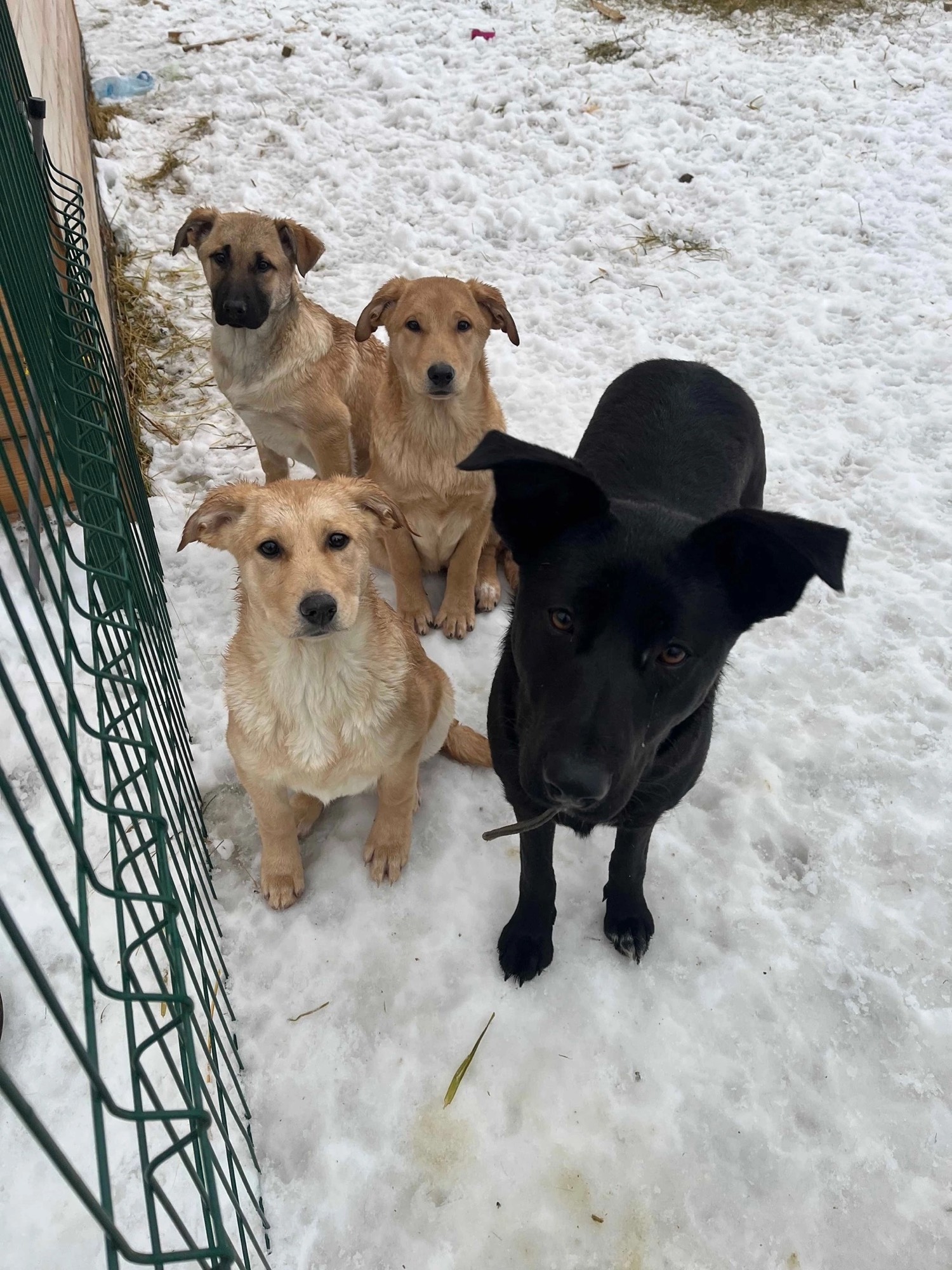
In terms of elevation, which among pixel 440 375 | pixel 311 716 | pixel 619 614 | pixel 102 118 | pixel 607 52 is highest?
pixel 607 52

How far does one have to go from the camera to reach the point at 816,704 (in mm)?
3949

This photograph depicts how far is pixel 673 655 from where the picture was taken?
6.86 ft

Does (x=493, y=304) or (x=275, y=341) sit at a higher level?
(x=493, y=304)

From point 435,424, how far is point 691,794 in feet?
7.58

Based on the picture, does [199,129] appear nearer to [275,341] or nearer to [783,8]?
[275,341]

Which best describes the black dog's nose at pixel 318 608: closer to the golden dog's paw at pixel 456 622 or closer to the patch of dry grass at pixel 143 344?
the golden dog's paw at pixel 456 622

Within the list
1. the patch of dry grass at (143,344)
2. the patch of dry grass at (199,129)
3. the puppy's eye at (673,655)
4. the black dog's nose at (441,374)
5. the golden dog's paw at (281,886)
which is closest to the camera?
the puppy's eye at (673,655)

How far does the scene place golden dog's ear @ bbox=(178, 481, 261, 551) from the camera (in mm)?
2871

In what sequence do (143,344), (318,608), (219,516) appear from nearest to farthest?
(318,608) < (219,516) < (143,344)

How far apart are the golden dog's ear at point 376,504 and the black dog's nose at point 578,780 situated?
4.91ft

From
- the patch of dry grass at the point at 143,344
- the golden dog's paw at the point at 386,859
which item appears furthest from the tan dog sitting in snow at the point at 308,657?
the patch of dry grass at the point at 143,344

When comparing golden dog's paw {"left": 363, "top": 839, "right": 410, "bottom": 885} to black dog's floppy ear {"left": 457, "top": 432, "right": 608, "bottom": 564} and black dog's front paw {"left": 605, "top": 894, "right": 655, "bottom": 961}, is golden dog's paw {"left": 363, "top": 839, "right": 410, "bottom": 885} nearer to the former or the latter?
black dog's front paw {"left": 605, "top": 894, "right": 655, "bottom": 961}

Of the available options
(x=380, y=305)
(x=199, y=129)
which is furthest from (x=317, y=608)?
(x=199, y=129)

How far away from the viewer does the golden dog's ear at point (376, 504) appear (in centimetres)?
309
